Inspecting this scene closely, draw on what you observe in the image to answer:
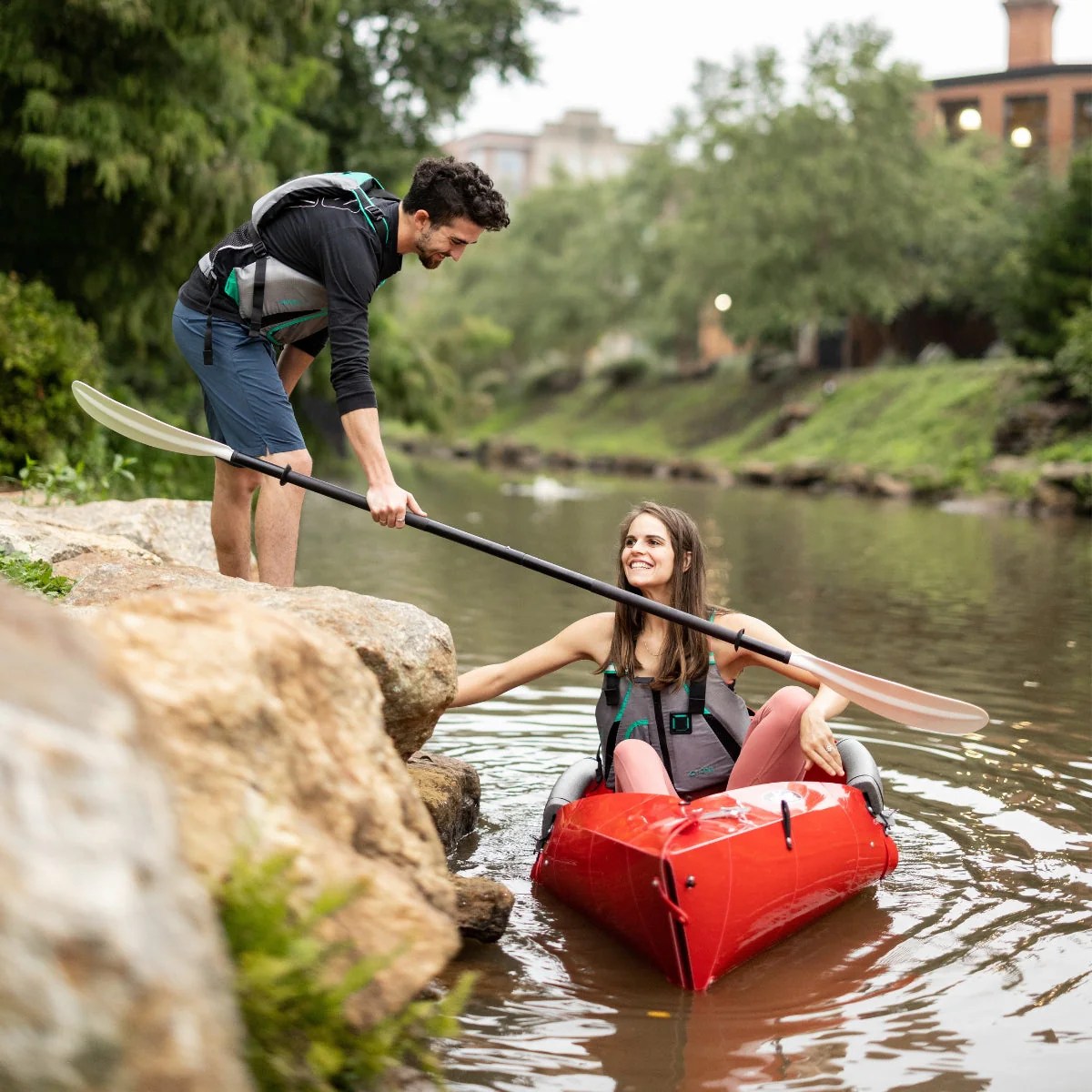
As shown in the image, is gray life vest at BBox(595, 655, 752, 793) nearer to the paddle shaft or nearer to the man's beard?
the paddle shaft

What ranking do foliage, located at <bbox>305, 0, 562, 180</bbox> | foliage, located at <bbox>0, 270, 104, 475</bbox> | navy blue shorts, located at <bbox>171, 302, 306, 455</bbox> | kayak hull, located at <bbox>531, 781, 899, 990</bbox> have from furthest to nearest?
foliage, located at <bbox>305, 0, 562, 180</bbox> < foliage, located at <bbox>0, 270, 104, 475</bbox> < navy blue shorts, located at <bbox>171, 302, 306, 455</bbox> < kayak hull, located at <bbox>531, 781, 899, 990</bbox>

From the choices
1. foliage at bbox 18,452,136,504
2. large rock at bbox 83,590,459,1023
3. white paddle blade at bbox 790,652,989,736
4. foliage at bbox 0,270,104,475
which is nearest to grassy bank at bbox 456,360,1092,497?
foliage at bbox 0,270,104,475

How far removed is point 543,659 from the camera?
16.2ft

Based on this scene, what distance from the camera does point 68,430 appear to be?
9273 millimetres

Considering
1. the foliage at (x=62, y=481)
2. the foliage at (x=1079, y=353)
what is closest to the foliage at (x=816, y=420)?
the foliage at (x=1079, y=353)

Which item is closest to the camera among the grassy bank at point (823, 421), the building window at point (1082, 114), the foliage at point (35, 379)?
the foliage at point (35, 379)

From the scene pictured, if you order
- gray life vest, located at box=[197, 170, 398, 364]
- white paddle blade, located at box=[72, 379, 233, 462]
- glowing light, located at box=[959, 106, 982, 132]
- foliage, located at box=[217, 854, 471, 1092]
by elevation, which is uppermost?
glowing light, located at box=[959, 106, 982, 132]

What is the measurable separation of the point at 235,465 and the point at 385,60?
54.3 ft

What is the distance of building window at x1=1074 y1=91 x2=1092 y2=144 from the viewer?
46.1 meters

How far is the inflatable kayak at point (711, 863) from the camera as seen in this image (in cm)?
373

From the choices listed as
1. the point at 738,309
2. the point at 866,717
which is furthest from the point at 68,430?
the point at 738,309

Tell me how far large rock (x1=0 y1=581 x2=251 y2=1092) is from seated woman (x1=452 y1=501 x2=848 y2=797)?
267 centimetres

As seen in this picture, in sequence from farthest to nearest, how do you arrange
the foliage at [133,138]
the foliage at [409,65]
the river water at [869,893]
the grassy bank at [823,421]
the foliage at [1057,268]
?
the grassy bank at [823,421], the foliage at [1057,268], the foliage at [409,65], the foliage at [133,138], the river water at [869,893]

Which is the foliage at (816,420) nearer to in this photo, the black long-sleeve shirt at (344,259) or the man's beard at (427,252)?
the man's beard at (427,252)
